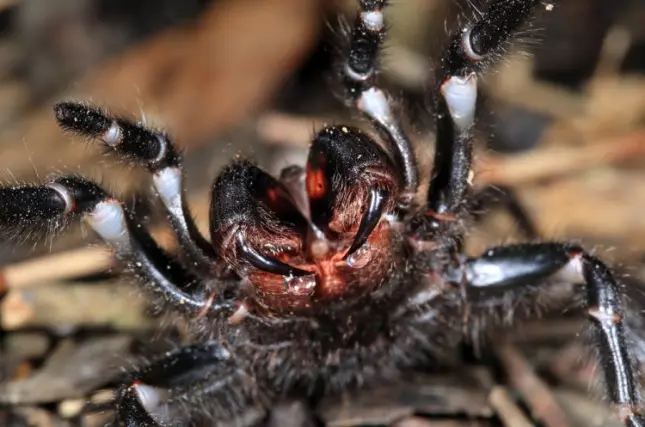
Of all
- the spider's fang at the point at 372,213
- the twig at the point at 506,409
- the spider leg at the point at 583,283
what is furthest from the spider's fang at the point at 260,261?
the twig at the point at 506,409

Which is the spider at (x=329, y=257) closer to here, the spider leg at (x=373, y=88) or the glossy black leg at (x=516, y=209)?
the spider leg at (x=373, y=88)

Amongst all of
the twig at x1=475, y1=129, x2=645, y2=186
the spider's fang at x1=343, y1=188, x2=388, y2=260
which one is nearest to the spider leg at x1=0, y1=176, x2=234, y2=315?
the spider's fang at x1=343, y1=188, x2=388, y2=260

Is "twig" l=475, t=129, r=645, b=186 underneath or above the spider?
above

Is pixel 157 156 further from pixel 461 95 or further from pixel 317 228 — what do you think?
pixel 461 95

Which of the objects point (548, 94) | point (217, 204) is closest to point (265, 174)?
point (217, 204)

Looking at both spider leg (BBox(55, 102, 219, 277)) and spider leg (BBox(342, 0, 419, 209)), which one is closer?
spider leg (BBox(55, 102, 219, 277))

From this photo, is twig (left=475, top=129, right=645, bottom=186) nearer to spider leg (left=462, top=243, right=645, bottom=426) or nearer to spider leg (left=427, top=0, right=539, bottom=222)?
spider leg (left=462, top=243, right=645, bottom=426)
